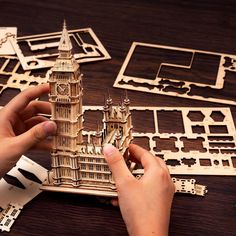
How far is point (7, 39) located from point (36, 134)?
1.44 m

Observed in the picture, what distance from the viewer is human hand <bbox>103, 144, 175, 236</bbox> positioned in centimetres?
124

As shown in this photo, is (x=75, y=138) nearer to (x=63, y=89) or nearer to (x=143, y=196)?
(x=63, y=89)

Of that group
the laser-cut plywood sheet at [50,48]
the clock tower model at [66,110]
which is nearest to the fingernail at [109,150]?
the clock tower model at [66,110]

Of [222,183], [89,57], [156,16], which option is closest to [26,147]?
[222,183]

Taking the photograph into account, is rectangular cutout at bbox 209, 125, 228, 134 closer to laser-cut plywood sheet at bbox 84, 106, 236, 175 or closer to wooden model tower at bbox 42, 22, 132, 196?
laser-cut plywood sheet at bbox 84, 106, 236, 175

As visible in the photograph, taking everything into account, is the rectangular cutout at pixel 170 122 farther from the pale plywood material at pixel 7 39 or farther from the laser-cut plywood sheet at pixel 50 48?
the pale plywood material at pixel 7 39

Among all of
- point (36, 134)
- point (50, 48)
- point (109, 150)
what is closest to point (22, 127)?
point (36, 134)

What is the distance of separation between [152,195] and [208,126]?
2.63ft

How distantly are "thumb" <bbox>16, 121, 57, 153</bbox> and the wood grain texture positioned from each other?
1.00 ft

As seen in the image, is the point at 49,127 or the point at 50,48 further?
the point at 50,48

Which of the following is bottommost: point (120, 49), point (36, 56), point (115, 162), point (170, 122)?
point (115, 162)

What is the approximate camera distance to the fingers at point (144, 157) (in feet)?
4.69

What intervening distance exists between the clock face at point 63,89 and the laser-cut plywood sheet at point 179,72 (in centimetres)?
92

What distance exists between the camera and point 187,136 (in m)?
1.91
